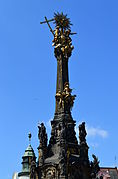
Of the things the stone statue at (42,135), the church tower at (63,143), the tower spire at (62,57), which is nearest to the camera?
the church tower at (63,143)

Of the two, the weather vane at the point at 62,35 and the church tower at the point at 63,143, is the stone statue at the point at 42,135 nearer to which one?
the church tower at the point at 63,143

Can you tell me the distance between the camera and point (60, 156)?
1248 inches

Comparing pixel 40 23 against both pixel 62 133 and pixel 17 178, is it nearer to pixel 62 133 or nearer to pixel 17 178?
pixel 62 133

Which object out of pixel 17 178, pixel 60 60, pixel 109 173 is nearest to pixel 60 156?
pixel 60 60

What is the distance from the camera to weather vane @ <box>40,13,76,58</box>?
129ft

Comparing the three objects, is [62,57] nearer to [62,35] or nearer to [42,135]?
[62,35]

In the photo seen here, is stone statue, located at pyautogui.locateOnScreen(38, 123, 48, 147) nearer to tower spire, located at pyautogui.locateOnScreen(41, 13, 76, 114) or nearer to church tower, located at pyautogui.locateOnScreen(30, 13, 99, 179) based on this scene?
church tower, located at pyautogui.locateOnScreen(30, 13, 99, 179)

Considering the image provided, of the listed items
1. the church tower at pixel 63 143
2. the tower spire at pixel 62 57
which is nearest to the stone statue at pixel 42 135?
the church tower at pixel 63 143

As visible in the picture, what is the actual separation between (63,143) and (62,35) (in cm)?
1354

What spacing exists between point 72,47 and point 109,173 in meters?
33.7

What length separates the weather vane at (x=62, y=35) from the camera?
1543 inches

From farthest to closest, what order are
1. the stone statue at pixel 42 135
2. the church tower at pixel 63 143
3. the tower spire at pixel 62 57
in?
the tower spire at pixel 62 57, the stone statue at pixel 42 135, the church tower at pixel 63 143

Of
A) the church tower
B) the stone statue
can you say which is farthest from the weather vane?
the stone statue

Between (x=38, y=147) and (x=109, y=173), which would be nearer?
(x=38, y=147)
